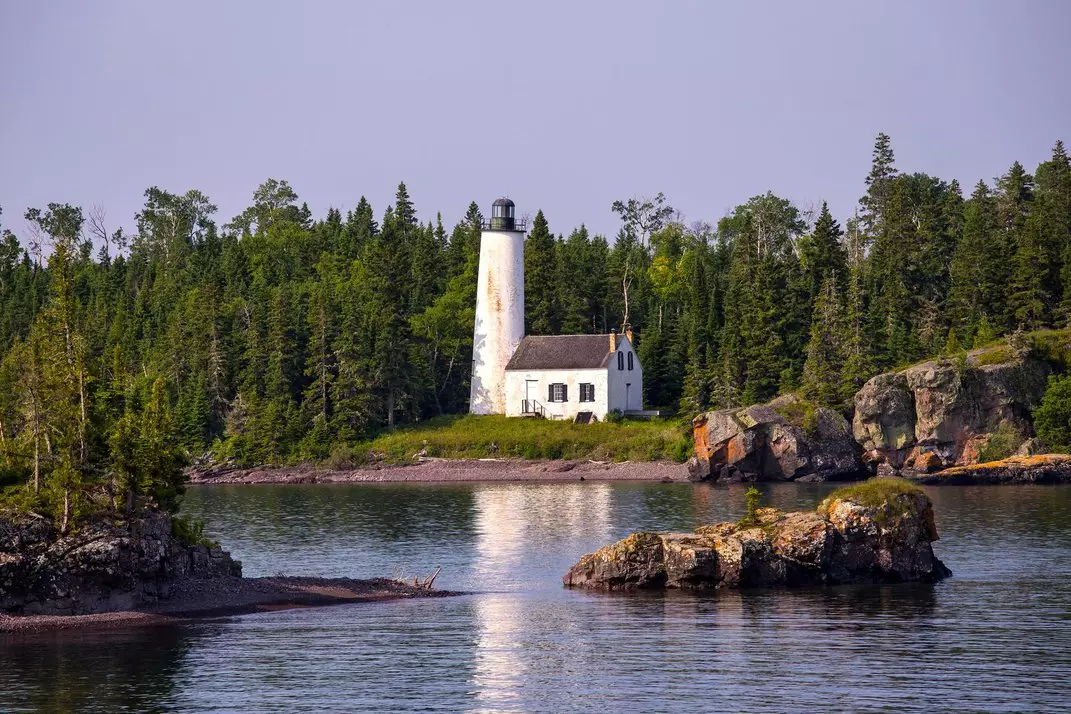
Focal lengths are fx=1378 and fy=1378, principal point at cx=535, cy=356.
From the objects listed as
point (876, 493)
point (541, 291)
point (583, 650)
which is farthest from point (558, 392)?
point (583, 650)

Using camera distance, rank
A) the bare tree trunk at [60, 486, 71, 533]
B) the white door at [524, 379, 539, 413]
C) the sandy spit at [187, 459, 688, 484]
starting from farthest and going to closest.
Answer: the white door at [524, 379, 539, 413] < the sandy spit at [187, 459, 688, 484] < the bare tree trunk at [60, 486, 71, 533]

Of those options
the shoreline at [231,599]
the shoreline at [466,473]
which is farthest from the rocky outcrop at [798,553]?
the shoreline at [466,473]

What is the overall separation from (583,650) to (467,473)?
192 feet

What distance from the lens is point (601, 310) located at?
4456 inches

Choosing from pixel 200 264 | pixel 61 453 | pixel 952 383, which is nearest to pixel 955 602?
pixel 61 453

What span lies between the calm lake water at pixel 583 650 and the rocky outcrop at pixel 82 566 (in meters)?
1.89

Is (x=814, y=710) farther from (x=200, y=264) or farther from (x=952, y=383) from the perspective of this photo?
(x=200, y=264)

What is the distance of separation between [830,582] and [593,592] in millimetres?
7250

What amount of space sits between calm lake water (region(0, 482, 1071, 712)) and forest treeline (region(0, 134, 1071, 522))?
134ft

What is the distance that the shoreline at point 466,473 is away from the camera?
288 ft

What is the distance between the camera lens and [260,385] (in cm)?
10394

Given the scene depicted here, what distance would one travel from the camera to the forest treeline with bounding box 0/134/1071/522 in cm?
9119

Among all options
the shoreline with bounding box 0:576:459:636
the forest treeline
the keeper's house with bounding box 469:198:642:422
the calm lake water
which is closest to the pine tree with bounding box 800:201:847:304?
the forest treeline

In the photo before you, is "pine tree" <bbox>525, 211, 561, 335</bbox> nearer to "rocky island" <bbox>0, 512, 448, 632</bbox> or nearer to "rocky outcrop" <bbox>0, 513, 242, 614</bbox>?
"rocky island" <bbox>0, 512, 448, 632</bbox>
